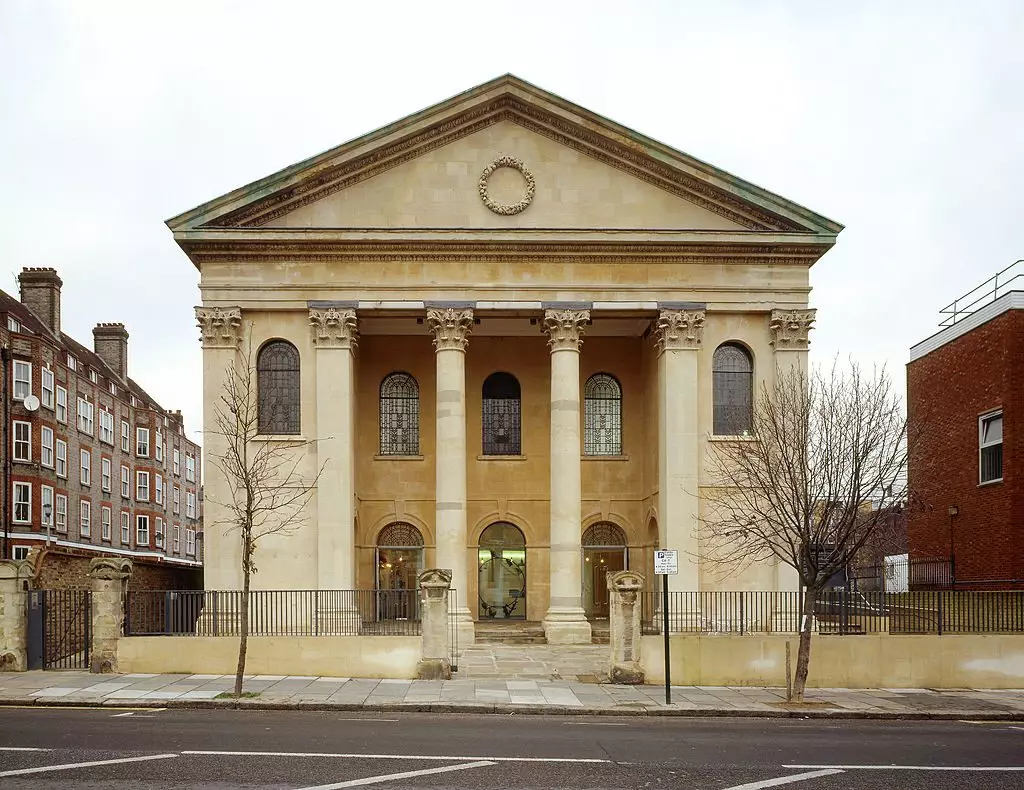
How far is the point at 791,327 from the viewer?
29516mm

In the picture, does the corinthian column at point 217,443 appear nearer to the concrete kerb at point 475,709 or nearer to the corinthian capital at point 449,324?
the corinthian capital at point 449,324

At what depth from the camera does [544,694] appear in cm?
1942

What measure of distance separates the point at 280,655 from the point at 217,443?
8955mm

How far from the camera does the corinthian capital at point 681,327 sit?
96.4 ft

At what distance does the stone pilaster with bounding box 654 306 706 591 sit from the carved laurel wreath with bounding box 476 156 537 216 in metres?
4.87

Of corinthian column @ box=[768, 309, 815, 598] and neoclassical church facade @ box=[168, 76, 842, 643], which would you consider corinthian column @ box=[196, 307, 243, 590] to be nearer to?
neoclassical church facade @ box=[168, 76, 842, 643]

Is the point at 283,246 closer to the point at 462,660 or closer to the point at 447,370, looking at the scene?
the point at 447,370

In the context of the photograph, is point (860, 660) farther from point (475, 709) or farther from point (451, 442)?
point (451, 442)

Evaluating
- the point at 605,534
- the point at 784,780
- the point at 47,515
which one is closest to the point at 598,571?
the point at 605,534

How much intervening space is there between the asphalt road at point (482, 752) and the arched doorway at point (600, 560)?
1618cm

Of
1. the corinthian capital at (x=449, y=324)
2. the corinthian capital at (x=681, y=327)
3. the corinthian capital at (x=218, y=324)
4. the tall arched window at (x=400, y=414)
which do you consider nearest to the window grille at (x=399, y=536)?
the tall arched window at (x=400, y=414)

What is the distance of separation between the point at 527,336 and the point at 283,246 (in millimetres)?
8724

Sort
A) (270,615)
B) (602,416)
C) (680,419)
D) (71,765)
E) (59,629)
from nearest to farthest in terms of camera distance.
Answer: (71,765), (59,629), (270,615), (680,419), (602,416)

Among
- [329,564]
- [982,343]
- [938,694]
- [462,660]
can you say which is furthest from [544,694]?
[982,343]
